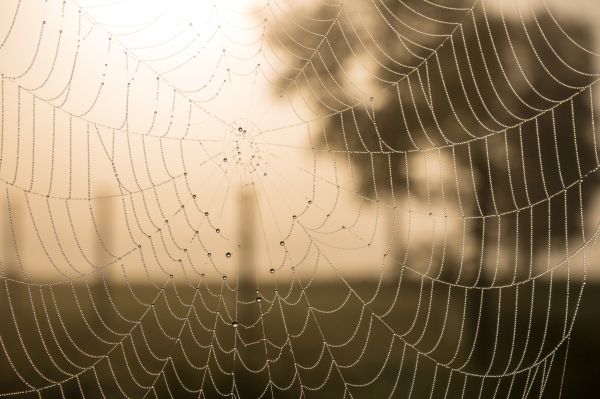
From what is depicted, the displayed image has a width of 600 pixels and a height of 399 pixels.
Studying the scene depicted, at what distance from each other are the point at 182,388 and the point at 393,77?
18.8ft

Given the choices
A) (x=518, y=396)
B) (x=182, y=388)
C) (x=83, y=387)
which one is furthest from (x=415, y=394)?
(x=83, y=387)

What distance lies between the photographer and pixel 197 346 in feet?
23.0

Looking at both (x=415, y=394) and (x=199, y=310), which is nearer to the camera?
(x=199, y=310)

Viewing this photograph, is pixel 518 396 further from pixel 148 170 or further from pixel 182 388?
pixel 148 170

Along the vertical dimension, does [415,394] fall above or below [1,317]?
below

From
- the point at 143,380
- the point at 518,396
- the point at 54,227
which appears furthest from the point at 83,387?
the point at 518,396

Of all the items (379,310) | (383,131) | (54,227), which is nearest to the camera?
(54,227)

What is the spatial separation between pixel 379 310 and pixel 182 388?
5.80ft

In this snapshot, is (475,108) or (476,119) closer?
(476,119)

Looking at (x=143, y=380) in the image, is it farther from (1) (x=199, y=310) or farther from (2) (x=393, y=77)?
(2) (x=393, y=77)

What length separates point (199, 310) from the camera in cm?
687

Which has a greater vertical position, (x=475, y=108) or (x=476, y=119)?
(x=475, y=108)

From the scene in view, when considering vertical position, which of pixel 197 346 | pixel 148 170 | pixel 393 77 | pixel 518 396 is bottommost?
pixel 518 396

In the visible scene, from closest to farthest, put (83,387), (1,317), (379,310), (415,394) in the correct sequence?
(1,317) → (83,387) → (379,310) → (415,394)
